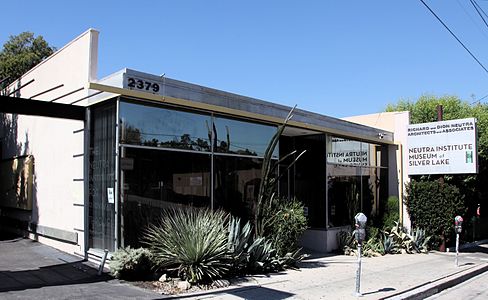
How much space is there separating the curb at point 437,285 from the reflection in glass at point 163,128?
562 centimetres

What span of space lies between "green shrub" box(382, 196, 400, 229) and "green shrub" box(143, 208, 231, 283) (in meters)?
10.2

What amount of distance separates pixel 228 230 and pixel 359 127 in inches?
345

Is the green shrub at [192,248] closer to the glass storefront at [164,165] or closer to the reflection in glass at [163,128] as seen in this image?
the glass storefront at [164,165]

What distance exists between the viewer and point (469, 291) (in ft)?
35.2

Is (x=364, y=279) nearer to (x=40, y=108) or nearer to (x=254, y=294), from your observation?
(x=254, y=294)

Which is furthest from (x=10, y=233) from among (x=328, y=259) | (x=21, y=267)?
(x=328, y=259)

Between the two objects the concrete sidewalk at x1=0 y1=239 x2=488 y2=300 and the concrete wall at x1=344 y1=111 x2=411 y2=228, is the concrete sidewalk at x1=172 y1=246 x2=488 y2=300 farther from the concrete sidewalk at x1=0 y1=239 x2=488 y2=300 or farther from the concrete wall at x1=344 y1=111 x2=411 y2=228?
the concrete wall at x1=344 y1=111 x2=411 y2=228

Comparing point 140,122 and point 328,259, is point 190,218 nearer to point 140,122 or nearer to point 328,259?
point 140,122

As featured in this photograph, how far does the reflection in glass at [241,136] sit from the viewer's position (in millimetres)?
12109

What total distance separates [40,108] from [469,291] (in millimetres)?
10598

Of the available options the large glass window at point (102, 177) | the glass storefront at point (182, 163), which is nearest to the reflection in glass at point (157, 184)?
the glass storefront at point (182, 163)

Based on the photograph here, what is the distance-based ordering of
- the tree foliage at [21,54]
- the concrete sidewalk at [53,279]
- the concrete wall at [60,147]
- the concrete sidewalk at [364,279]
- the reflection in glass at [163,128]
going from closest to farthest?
the concrete sidewalk at [53,279]
the concrete sidewalk at [364,279]
the reflection in glass at [163,128]
the concrete wall at [60,147]
the tree foliage at [21,54]

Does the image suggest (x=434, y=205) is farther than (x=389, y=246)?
Yes

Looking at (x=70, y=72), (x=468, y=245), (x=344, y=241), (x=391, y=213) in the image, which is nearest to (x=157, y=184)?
(x=70, y=72)
